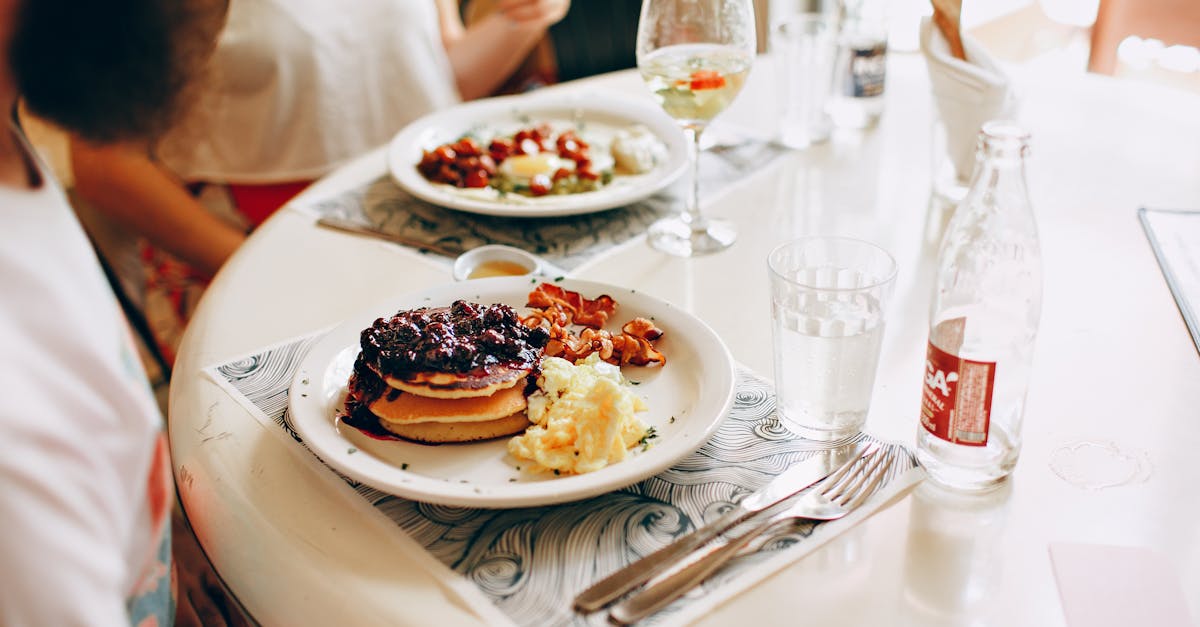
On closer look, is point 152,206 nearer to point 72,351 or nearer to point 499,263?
point 499,263

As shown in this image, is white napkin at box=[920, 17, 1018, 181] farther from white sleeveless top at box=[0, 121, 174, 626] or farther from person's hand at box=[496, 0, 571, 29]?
white sleeveless top at box=[0, 121, 174, 626]

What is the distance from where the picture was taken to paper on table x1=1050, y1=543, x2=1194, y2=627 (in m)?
0.73

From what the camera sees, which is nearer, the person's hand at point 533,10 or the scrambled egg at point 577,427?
the scrambled egg at point 577,427

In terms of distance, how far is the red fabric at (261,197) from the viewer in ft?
6.80

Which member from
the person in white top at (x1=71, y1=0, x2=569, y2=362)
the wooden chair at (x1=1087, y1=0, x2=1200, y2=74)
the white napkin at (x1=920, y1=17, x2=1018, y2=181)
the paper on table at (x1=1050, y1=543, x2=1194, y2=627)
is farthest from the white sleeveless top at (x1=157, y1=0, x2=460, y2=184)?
the wooden chair at (x1=1087, y1=0, x2=1200, y2=74)

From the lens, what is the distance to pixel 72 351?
1.97 ft

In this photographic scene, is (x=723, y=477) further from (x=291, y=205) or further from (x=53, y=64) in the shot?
(x=291, y=205)

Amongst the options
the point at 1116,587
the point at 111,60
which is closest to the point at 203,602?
the point at 111,60

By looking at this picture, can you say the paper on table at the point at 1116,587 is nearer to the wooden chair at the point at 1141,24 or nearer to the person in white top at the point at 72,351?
the person in white top at the point at 72,351

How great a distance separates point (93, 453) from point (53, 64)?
0.84 feet

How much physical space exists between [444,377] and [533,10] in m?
1.42

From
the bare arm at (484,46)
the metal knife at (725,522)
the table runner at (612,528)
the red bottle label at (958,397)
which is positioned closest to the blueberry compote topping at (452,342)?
the table runner at (612,528)

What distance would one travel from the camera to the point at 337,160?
2201 millimetres

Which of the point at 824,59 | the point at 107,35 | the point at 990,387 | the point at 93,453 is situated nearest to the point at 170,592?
the point at 93,453
